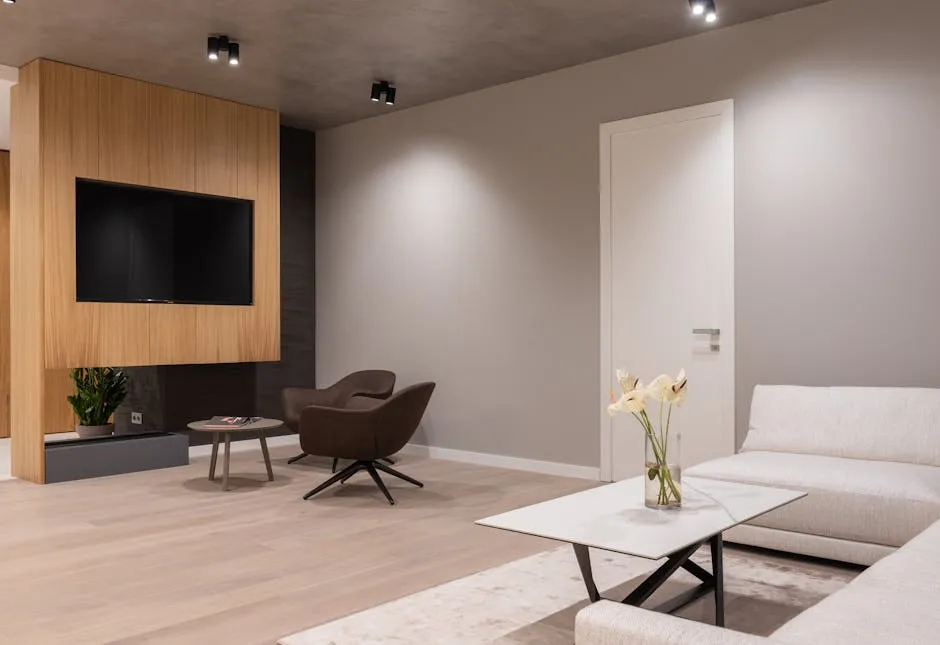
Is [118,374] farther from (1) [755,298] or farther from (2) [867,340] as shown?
(2) [867,340]

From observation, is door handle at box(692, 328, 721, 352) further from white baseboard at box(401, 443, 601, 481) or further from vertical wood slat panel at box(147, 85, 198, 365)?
vertical wood slat panel at box(147, 85, 198, 365)

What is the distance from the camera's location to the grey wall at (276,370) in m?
6.92

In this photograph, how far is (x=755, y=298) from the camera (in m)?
5.00

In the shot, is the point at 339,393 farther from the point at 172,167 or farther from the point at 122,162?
the point at 122,162

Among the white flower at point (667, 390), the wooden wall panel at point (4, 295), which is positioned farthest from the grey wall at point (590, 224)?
the wooden wall panel at point (4, 295)

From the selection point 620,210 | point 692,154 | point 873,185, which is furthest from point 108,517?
point 873,185

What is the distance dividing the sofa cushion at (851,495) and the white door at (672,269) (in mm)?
1248

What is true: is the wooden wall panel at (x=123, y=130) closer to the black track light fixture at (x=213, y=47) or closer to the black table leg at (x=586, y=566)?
the black track light fixture at (x=213, y=47)

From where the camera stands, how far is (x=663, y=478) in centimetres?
296

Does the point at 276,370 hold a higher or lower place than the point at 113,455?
higher

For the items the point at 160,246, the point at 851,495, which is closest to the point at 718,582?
the point at 851,495

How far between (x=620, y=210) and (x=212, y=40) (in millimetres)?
2928

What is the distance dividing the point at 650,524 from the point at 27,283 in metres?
4.97

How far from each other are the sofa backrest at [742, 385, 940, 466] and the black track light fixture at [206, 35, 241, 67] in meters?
3.89
